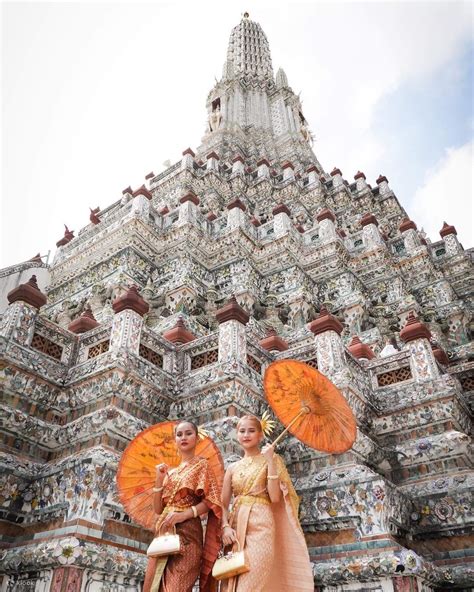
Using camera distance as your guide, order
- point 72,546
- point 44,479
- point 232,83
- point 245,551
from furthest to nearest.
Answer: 1. point 232,83
2. point 44,479
3. point 72,546
4. point 245,551

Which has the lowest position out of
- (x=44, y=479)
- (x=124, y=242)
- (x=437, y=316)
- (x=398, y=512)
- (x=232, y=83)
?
(x=398, y=512)

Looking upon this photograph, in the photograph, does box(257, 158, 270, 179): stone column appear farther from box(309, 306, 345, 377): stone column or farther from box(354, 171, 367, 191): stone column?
box(309, 306, 345, 377): stone column

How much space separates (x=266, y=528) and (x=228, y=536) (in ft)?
1.08

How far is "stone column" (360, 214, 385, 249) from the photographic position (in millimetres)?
17578

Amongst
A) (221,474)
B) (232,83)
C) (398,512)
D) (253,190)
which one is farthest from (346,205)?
(221,474)

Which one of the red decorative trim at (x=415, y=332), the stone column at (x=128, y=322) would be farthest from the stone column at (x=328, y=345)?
the stone column at (x=128, y=322)

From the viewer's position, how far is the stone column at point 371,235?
17.6 metres

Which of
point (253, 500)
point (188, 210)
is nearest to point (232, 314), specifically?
point (253, 500)

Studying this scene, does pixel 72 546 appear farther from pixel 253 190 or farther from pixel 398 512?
pixel 253 190

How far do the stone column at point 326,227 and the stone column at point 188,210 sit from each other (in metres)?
4.43

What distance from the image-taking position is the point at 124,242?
15664mm

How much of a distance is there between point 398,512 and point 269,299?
8911 millimetres

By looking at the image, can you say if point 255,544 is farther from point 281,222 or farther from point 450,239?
point 450,239

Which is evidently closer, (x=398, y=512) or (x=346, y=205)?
(x=398, y=512)
